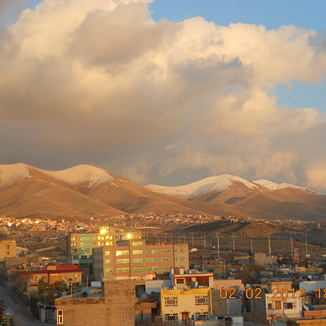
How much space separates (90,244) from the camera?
126m

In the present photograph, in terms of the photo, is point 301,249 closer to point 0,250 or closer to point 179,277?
point 0,250

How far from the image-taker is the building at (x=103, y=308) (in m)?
30.0

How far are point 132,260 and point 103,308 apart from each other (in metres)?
68.3

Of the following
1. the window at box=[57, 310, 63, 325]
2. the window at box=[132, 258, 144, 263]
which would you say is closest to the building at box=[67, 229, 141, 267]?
the window at box=[132, 258, 144, 263]

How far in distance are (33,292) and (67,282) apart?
250 inches

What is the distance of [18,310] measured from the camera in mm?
73312

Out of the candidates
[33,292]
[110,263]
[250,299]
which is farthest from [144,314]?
[110,263]

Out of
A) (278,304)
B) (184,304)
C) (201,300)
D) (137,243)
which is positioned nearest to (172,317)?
(184,304)

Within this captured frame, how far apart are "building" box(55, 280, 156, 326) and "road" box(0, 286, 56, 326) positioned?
33835 millimetres

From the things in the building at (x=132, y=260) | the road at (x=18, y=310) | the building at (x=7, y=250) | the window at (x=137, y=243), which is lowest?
the road at (x=18, y=310)

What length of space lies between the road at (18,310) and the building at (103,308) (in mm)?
33835

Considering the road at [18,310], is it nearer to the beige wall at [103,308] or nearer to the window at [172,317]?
the window at [172,317]

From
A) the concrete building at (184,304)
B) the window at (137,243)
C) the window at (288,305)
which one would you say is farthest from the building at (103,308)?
the window at (137,243)

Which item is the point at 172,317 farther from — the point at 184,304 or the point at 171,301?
the point at 184,304
